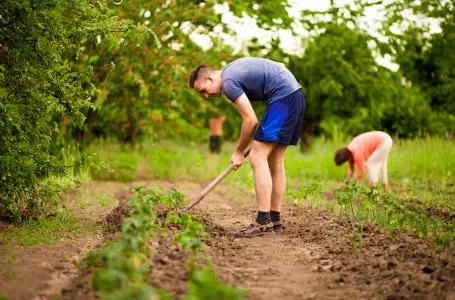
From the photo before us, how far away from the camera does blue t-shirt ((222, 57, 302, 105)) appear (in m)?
5.69

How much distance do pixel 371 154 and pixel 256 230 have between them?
15.1 feet

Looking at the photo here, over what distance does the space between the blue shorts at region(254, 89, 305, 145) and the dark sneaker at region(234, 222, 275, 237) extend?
800mm

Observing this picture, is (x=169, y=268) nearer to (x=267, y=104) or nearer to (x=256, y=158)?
(x=256, y=158)

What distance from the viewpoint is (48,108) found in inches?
223

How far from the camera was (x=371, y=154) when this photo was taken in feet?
32.2

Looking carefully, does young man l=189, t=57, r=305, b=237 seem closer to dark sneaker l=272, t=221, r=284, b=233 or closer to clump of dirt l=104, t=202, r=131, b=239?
dark sneaker l=272, t=221, r=284, b=233

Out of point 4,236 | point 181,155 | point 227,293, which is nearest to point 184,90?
point 181,155

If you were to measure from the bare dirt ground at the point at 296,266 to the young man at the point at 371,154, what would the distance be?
3.65 m

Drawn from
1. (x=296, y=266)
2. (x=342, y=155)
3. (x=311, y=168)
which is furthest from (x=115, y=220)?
(x=311, y=168)

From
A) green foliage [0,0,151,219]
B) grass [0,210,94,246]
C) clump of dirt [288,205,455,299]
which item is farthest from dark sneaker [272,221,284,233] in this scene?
green foliage [0,0,151,219]

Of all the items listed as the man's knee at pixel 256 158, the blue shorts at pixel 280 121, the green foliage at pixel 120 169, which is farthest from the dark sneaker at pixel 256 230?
the green foliage at pixel 120 169

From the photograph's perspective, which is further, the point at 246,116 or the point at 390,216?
the point at 246,116

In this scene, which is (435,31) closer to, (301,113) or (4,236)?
(301,113)

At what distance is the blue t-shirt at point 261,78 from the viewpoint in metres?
5.69
